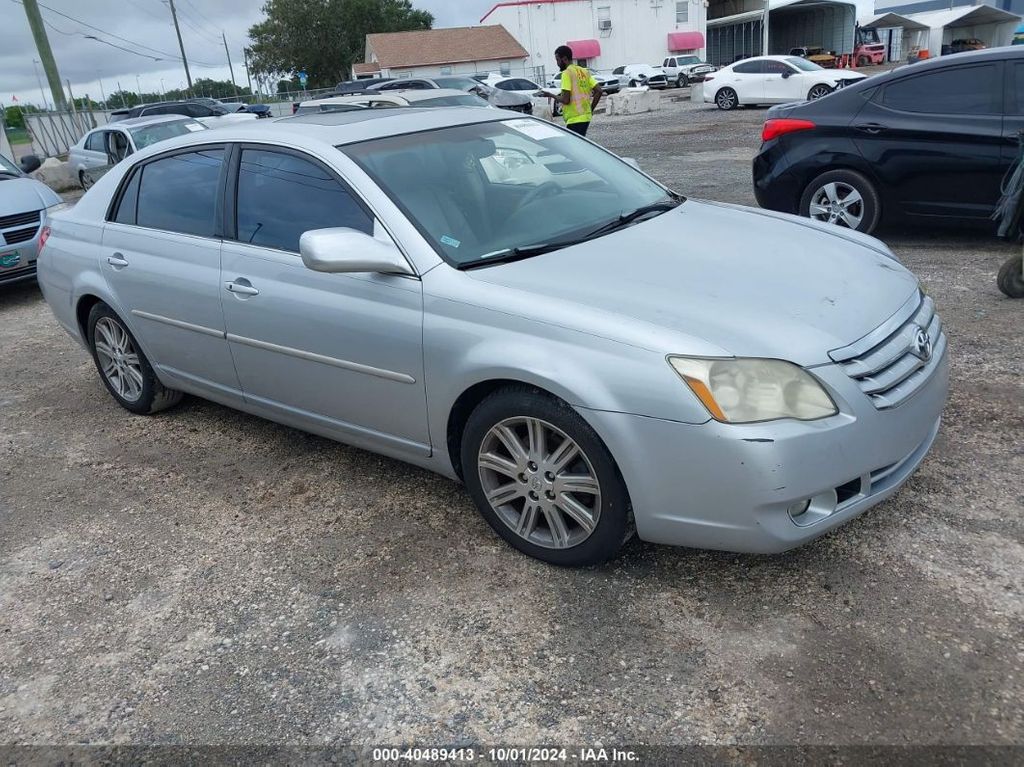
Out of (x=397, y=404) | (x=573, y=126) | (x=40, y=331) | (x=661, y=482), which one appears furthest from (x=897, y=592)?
(x=573, y=126)

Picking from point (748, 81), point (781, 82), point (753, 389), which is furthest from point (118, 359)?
point (748, 81)

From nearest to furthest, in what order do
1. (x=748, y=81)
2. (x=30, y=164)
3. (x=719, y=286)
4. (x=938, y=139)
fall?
(x=719, y=286)
(x=938, y=139)
(x=30, y=164)
(x=748, y=81)

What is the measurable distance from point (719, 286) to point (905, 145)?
4713 mm

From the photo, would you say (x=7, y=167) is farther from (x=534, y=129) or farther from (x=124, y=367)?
(x=534, y=129)

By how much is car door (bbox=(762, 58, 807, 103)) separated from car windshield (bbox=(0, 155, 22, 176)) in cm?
1938

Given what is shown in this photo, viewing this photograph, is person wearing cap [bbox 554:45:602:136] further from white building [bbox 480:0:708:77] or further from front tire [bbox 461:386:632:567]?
white building [bbox 480:0:708:77]

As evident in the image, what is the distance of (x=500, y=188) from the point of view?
12.1ft

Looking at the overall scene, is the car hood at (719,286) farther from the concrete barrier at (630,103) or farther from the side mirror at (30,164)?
the concrete barrier at (630,103)

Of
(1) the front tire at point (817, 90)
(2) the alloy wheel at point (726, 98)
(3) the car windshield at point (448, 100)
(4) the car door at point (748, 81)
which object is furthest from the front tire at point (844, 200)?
(2) the alloy wheel at point (726, 98)

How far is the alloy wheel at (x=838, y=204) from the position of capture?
707 centimetres

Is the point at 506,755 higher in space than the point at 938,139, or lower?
lower

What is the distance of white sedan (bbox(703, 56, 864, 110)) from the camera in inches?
889

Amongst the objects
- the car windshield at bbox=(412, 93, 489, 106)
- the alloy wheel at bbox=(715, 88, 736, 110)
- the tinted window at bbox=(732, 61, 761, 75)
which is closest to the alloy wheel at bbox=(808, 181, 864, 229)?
the car windshield at bbox=(412, 93, 489, 106)

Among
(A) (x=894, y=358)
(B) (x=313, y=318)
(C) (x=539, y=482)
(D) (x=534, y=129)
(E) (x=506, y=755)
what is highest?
(D) (x=534, y=129)
